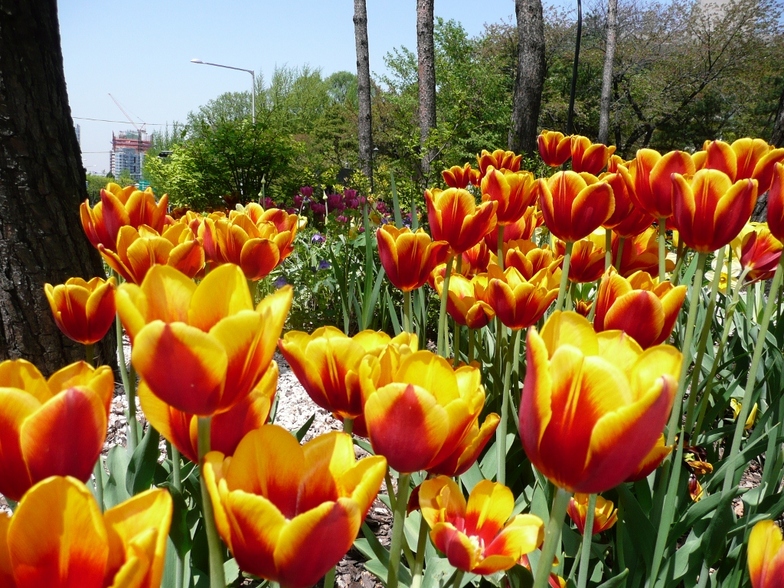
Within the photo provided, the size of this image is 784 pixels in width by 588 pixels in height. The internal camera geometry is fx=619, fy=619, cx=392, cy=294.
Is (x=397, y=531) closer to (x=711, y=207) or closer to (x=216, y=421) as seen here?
(x=216, y=421)

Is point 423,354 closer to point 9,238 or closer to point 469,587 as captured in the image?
point 469,587

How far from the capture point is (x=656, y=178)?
1.29m

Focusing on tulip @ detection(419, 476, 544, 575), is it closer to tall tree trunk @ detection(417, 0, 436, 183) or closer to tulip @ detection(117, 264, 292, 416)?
tulip @ detection(117, 264, 292, 416)

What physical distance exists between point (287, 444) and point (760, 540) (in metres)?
0.54

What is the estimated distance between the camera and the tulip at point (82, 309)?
1.16 metres

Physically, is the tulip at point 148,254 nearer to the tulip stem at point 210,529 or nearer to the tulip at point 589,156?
the tulip stem at point 210,529

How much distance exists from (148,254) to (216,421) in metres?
0.68

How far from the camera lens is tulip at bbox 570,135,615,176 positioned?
83.1 inches

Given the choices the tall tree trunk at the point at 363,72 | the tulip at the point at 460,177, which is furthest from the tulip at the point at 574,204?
the tall tree trunk at the point at 363,72

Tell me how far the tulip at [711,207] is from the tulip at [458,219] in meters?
0.43

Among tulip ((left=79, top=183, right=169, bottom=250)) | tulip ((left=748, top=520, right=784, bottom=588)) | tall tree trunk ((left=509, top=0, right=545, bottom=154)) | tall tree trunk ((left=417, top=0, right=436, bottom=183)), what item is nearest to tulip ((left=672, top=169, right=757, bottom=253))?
tulip ((left=748, top=520, right=784, bottom=588))

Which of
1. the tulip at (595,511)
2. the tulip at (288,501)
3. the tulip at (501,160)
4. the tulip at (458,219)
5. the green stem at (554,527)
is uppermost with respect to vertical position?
the tulip at (501,160)

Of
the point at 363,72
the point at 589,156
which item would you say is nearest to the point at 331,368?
the point at 589,156

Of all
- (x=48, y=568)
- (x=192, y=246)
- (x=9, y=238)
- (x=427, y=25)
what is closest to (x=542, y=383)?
(x=48, y=568)
